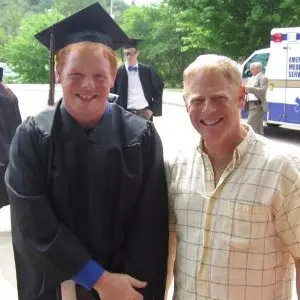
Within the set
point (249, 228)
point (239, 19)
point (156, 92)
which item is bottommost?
point (249, 228)

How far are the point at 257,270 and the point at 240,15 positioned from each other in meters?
17.4

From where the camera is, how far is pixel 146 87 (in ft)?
23.1

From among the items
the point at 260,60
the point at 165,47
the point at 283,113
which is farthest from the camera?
the point at 165,47

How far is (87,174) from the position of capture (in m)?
1.80

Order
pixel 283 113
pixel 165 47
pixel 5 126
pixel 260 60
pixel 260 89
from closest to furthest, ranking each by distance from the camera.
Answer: pixel 5 126, pixel 260 89, pixel 283 113, pixel 260 60, pixel 165 47

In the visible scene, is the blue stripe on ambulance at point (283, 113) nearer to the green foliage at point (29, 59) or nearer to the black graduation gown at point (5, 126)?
the black graduation gown at point (5, 126)

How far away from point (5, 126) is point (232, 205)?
3.65 meters

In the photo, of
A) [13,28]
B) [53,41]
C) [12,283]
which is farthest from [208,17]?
[13,28]

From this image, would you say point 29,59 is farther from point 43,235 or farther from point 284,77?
point 43,235

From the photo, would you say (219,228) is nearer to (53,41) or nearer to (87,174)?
(87,174)

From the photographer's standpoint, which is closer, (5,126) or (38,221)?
(38,221)

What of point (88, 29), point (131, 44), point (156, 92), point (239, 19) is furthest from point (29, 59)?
point (88, 29)

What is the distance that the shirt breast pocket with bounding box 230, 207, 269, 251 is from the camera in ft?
5.56

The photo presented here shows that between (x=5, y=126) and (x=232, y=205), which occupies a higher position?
(x=232, y=205)
